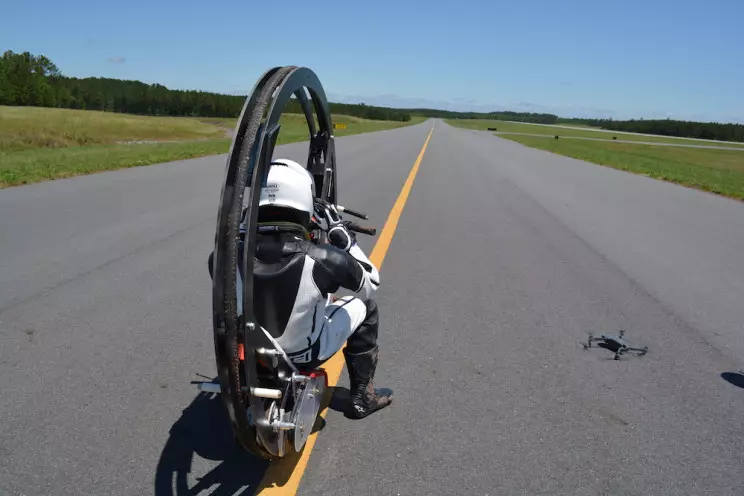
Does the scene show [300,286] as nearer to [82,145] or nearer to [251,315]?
[251,315]

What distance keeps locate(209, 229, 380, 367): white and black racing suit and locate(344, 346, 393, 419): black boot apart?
464 millimetres

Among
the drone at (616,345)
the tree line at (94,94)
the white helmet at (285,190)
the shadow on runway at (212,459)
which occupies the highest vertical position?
the tree line at (94,94)

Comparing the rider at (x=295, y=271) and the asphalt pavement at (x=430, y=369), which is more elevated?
the rider at (x=295, y=271)

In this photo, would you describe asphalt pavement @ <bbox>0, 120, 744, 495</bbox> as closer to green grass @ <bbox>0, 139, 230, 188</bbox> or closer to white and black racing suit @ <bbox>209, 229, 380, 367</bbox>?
white and black racing suit @ <bbox>209, 229, 380, 367</bbox>

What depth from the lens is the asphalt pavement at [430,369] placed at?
9.64 feet

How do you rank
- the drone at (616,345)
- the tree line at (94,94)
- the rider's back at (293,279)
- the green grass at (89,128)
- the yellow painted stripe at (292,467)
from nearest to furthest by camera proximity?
the rider's back at (293,279)
the yellow painted stripe at (292,467)
the drone at (616,345)
the green grass at (89,128)
the tree line at (94,94)

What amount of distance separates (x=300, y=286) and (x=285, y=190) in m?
0.42

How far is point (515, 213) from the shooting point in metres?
11.3

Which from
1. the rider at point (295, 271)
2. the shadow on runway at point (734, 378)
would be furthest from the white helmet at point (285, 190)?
the shadow on runway at point (734, 378)

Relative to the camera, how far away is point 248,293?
2.18m

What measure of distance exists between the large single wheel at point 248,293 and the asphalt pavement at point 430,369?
545 mm

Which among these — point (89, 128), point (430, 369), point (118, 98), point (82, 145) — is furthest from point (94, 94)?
point (430, 369)

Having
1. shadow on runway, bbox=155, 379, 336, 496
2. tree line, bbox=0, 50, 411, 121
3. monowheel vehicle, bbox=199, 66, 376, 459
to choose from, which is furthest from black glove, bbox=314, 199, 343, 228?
tree line, bbox=0, 50, 411, 121

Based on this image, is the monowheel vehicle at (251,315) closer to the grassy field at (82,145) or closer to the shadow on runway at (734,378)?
the shadow on runway at (734,378)
